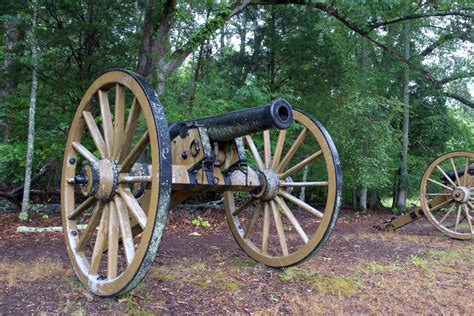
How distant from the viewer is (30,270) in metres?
4.29

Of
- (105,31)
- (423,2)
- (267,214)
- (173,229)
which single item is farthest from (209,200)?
(423,2)

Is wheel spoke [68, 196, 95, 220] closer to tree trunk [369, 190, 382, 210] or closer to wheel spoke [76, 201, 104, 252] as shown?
wheel spoke [76, 201, 104, 252]

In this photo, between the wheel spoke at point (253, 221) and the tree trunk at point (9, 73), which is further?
the tree trunk at point (9, 73)

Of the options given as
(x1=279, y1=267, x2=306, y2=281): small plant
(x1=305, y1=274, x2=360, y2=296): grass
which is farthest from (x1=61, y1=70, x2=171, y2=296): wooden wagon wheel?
(x1=305, y1=274, x2=360, y2=296): grass

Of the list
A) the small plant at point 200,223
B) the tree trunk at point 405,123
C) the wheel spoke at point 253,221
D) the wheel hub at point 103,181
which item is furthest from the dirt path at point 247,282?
the tree trunk at point 405,123

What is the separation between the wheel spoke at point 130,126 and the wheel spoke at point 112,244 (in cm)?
44

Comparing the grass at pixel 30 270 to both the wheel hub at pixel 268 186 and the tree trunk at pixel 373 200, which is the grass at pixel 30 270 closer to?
the wheel hub at pixel 268 186

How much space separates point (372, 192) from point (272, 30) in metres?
6.62

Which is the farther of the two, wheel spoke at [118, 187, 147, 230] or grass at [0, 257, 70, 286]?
grass at [0, 257, 70, 286]

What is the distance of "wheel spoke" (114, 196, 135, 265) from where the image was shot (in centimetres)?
→ 301

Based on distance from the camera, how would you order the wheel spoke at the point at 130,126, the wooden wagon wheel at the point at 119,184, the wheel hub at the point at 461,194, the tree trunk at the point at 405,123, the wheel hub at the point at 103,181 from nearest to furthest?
the wooden wagon wheel at the point at 119,184, the wheel spoke at the point at 130,126, the wheel hub at the point at 103,181, the wheel hub at the point at 461,194, the tree trunk at the point at 405,123

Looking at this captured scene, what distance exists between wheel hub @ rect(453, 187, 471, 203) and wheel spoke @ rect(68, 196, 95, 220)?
6.80 m

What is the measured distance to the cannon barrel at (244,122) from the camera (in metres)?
3.44

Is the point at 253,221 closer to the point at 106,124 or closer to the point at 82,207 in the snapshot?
the point at 82,207
